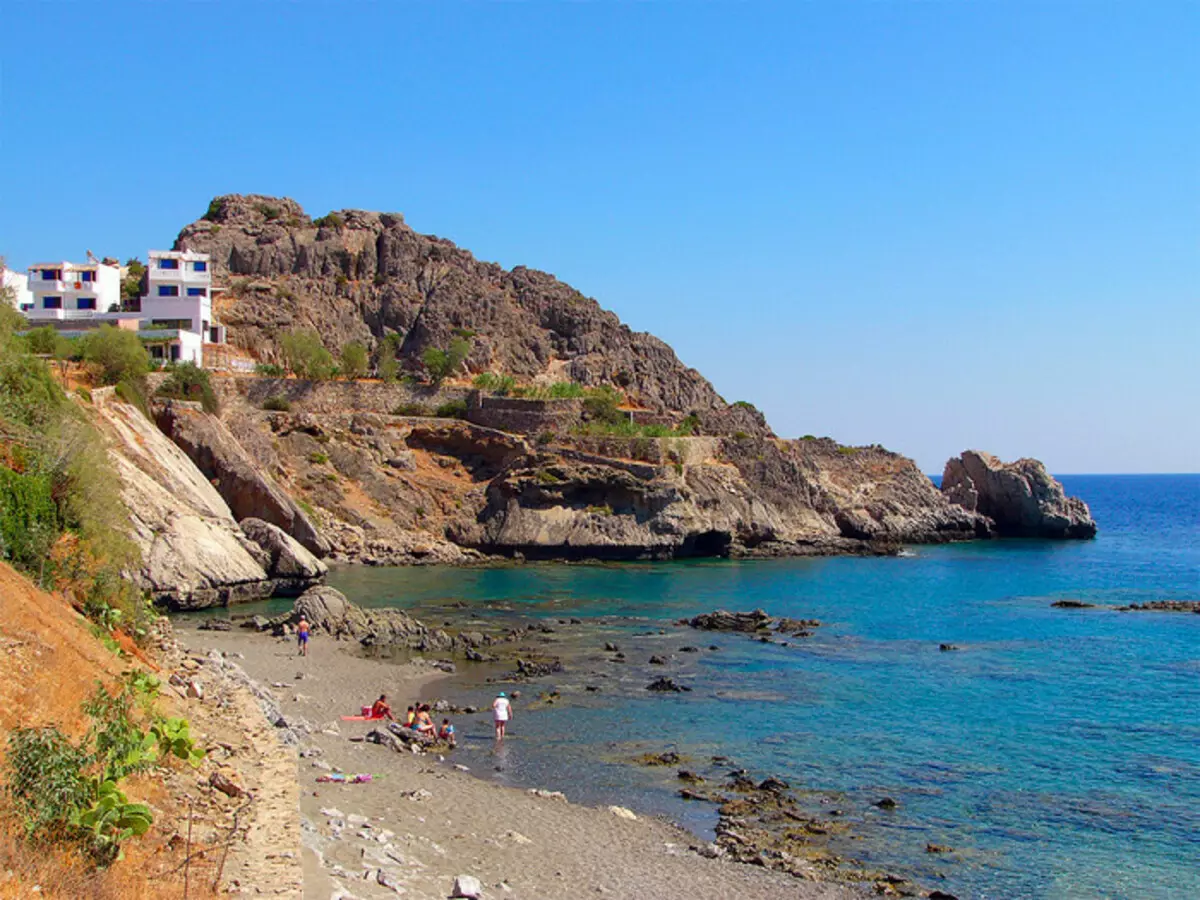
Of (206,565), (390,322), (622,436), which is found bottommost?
(206,565)

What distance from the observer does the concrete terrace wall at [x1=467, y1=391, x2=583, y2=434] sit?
72.2 m

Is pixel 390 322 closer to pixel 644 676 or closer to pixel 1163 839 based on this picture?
pixel 644 676

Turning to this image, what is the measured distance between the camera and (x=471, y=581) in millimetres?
54344

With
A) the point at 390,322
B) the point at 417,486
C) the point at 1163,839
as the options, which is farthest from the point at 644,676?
the point at 390,322

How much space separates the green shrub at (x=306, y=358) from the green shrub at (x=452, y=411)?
26.7 feet

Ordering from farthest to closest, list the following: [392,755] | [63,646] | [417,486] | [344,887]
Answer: [417,486], [392,755], [63,646], [344,887]

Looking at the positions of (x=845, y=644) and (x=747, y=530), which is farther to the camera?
(x=747, y=530)

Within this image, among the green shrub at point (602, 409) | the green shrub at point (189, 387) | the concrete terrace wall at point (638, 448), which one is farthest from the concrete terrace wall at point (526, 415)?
the green shrub at point (189, 387)

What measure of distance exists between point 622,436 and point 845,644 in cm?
3441

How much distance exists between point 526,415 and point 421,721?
48629 millimetres

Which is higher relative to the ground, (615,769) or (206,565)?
(206,565)

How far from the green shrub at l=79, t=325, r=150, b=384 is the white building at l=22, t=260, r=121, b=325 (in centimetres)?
1646

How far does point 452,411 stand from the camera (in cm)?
7450

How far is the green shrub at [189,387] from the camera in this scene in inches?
2341
